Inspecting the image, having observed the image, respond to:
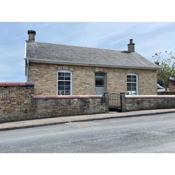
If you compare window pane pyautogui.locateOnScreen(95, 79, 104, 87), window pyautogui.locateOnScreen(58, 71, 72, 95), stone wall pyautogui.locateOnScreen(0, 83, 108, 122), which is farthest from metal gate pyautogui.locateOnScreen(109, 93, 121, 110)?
window pyautogui.locateOnScreen(58, 71, 72, 95)

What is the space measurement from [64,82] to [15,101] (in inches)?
246

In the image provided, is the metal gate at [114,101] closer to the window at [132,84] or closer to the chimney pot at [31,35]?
the window at [132,84]

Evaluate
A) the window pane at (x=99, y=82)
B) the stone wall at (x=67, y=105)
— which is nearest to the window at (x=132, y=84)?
the window pane at (x=99, y=82)

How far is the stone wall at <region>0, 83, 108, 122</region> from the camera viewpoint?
51.2 ft

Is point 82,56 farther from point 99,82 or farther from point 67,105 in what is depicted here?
point 67,105

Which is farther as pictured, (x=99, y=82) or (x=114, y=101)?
(x=99, y=82)

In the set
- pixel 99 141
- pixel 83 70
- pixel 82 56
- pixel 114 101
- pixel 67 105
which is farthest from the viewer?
pixel 82 56

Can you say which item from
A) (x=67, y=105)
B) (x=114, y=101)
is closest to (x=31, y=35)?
(x=114, y=101)

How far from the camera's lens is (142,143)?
8945 mm

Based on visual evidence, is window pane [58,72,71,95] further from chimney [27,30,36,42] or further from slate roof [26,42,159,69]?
chimney [27,30,36,42]

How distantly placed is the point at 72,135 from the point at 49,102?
6369 millimetres

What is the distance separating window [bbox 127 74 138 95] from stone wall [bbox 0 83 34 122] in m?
10.4

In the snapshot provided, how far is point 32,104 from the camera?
16219 millimetres
